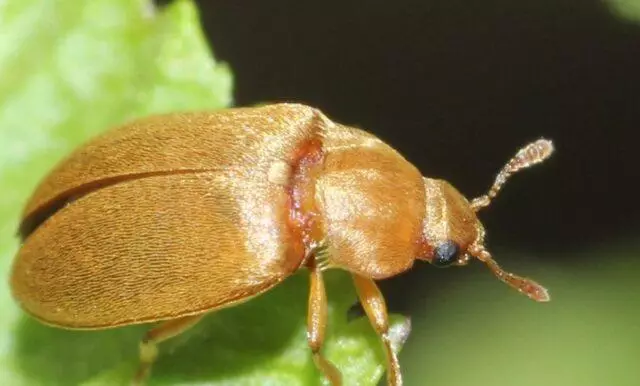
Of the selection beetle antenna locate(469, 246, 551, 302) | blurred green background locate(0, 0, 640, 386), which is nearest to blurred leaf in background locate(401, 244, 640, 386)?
blurred green background locate(0, 0, 640, 386)

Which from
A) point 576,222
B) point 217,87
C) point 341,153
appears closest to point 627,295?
point 576,222

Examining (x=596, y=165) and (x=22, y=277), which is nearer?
(x=22, y=277)

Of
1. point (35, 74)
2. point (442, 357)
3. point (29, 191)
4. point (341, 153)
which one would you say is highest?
point (341, 153)

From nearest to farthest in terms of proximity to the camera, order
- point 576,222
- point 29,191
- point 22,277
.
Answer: point 22,277, point 29,191, point 576,222

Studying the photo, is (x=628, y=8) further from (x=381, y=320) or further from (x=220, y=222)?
(x=220, y=222)

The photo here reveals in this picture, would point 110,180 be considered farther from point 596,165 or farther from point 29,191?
point 596,165

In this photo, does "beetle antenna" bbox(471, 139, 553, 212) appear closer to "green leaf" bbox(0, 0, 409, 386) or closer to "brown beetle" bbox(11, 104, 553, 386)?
"brown beetle" bbox(11, 104, 553, 386)

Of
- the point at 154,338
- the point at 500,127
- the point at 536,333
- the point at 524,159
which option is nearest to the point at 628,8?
the point at 524,159

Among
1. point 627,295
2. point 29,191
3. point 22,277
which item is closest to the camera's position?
point 22,277
